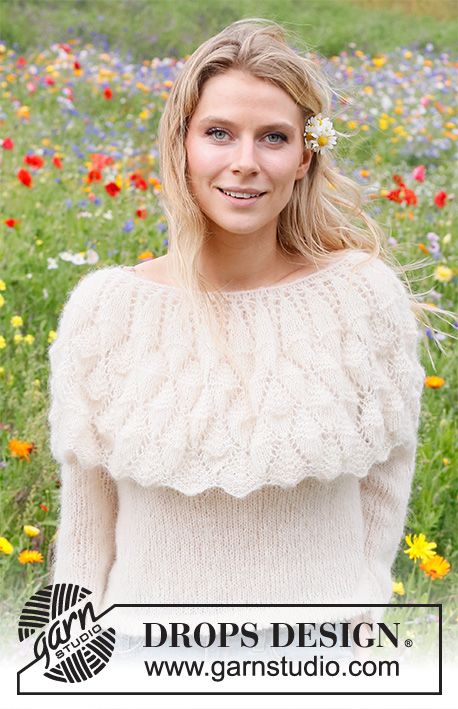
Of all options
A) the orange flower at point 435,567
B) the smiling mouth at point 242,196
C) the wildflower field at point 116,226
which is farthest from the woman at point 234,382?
the orange flower at point 435,567

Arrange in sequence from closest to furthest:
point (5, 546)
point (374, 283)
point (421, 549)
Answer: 1. point (374, 283)
2. point (5, 546)
3. point (421, 549)

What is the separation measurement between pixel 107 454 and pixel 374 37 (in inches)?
331

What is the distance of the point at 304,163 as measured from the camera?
2.35 metres

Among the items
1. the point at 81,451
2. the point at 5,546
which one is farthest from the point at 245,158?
the point at 5,546

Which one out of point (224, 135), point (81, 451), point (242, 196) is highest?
point (224, 135)

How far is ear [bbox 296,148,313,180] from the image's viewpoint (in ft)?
7.63

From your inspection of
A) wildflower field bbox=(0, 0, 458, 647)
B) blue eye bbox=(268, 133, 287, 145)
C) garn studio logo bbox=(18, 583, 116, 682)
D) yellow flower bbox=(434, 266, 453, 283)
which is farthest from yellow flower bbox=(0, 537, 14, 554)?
yellow flower bbox=(434, 266, 453, 283)

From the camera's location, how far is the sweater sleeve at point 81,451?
7.29 feet

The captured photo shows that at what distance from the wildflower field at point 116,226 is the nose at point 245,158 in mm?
507

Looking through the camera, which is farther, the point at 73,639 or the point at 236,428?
the point at 73,639

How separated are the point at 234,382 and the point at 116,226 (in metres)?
2.56

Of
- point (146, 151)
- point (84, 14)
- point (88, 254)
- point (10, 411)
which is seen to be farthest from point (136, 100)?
point (10, 411)

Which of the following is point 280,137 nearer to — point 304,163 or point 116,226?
point 304,163

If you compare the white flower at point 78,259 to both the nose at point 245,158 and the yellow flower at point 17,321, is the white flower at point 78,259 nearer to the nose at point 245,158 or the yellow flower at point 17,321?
the yellow flower at point 17,321
